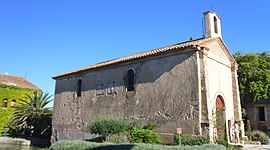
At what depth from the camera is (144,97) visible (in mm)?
15578

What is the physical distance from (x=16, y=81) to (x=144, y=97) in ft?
79.6

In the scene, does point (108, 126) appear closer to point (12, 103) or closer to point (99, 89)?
point (99, 89)

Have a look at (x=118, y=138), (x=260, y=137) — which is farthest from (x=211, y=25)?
(x=118, y=138)

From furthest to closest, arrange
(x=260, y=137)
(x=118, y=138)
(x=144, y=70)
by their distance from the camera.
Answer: (x=260, y=137) < (x=144, y=70) < (x=118, y=138)

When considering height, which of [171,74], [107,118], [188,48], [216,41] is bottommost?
[107,118]

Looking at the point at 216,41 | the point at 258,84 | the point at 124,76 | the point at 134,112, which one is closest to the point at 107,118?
the point at 134,112

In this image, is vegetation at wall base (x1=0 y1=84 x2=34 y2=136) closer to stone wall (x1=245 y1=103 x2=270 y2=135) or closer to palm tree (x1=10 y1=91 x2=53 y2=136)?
palm tree (x1=10 y1=91 x2=53 y2=136)

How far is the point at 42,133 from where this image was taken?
24438mm

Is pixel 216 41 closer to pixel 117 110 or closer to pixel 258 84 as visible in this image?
pixel 117 110

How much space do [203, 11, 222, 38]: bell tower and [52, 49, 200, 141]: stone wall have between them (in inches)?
148

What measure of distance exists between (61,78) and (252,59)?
1987 centimetres

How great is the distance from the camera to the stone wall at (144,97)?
13.6 metres

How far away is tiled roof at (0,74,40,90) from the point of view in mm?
31141

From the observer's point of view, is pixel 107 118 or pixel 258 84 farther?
pixel 258 84
